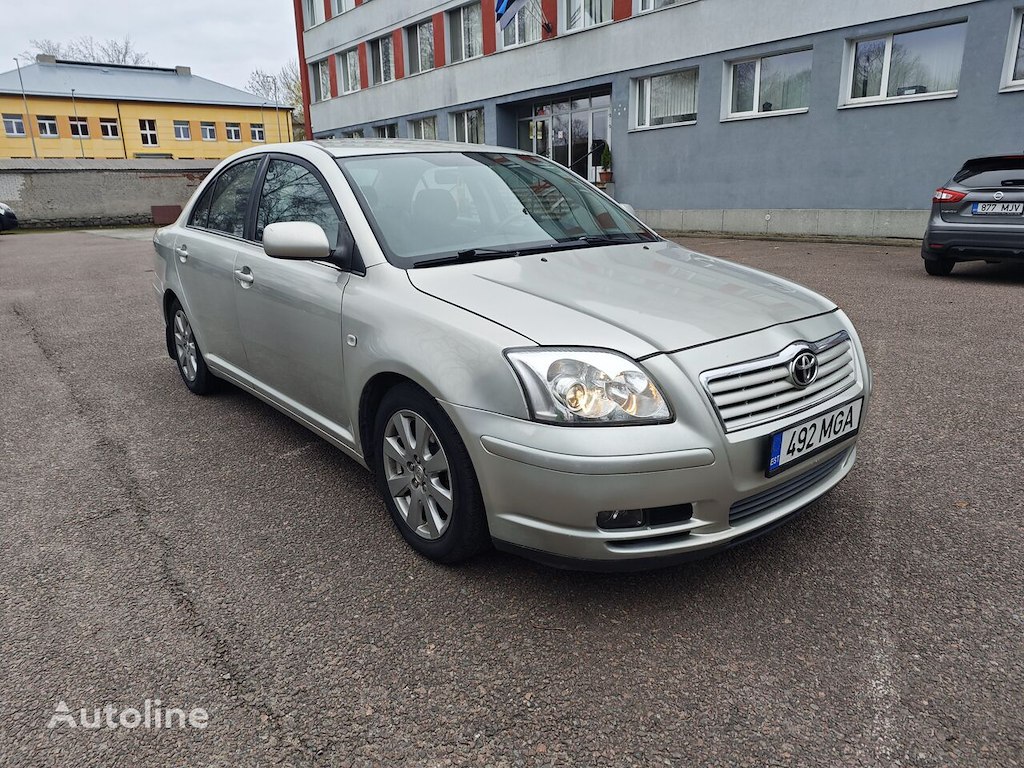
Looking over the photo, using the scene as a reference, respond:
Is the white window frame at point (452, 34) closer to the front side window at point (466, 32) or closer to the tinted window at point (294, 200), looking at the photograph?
the front side window at point (466, 32)

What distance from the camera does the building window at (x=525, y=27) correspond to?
20312 millimetres

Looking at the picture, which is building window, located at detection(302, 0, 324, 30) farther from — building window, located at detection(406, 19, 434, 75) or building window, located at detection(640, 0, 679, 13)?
building window, located at detection(640, 0, 679, 13)

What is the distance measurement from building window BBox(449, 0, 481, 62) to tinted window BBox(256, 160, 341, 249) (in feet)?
69.8

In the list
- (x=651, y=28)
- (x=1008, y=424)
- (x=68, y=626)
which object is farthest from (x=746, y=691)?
(x=651, y=28)

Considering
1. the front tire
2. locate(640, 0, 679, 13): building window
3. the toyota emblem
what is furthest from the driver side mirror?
locate(640, 0, 679, 13): building window

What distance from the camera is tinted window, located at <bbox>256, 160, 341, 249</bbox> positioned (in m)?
3.30

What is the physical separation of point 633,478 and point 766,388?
57cm

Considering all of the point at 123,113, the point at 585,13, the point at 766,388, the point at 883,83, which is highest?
the point at 123,113

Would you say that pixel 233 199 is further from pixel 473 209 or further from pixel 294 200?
pixel 473 209

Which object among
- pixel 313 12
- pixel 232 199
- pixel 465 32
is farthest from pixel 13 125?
pixel 232 199

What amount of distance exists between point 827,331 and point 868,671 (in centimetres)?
120

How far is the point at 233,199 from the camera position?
4.27 m

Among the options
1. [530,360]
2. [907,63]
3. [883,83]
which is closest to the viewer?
[530,360]

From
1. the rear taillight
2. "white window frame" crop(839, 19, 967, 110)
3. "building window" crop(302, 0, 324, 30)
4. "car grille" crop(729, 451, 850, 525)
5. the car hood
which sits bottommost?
"car grille" crop(729, 451, 850, 525)
